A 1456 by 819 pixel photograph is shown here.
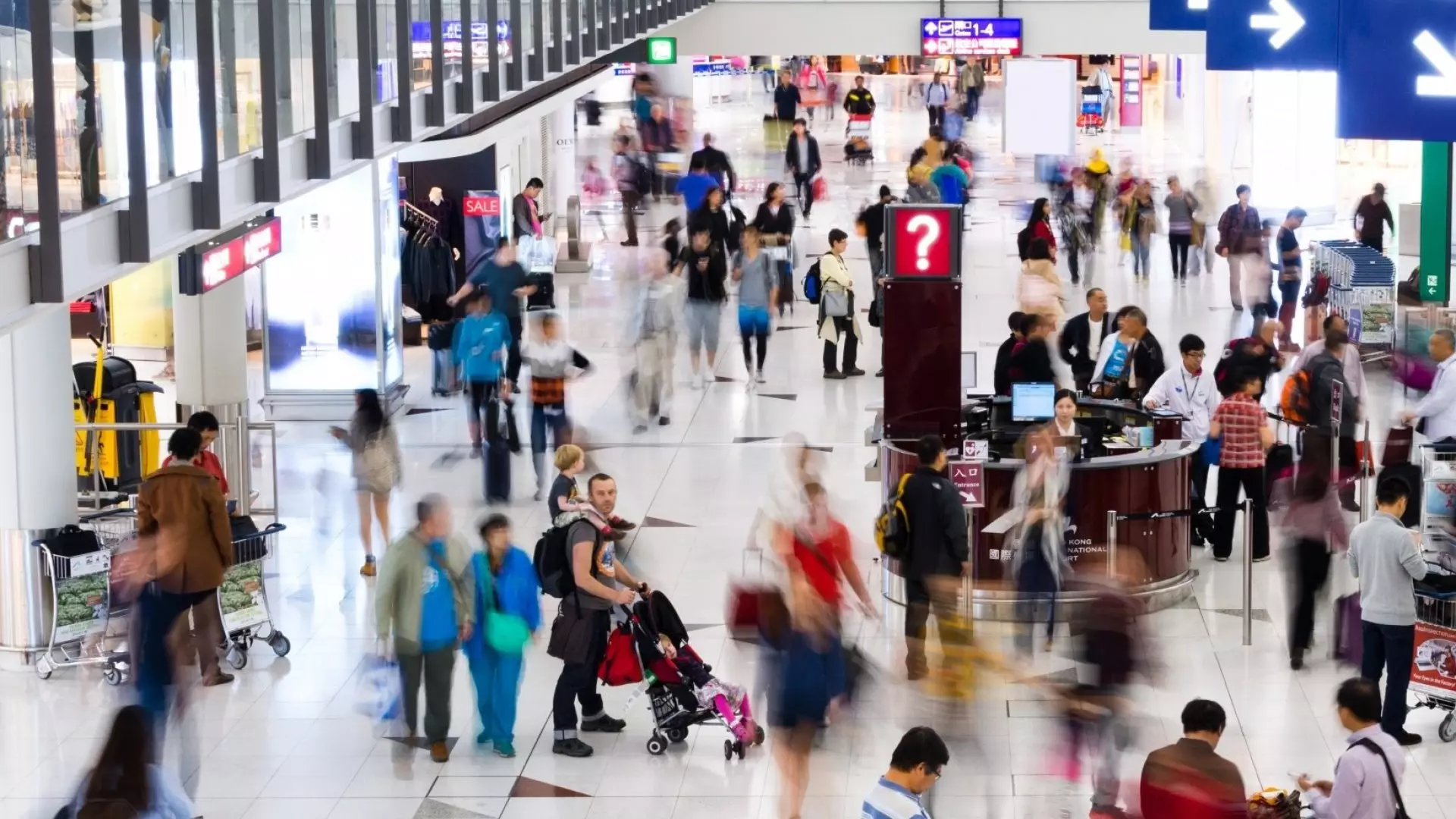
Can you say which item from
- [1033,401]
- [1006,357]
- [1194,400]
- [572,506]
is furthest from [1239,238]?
[572,506]

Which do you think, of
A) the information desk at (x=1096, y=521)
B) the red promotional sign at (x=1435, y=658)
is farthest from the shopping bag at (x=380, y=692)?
the red promotional sign at (x=1435, y=658)

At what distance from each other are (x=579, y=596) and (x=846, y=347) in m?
10.4

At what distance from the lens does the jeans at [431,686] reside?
965 centimetres

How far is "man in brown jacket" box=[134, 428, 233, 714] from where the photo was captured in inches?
392

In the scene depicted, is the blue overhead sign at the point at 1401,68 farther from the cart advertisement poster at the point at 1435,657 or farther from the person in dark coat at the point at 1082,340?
the person in dark coat at the point at 1082,340

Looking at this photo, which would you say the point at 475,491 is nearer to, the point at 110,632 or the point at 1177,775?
the point at 110,632

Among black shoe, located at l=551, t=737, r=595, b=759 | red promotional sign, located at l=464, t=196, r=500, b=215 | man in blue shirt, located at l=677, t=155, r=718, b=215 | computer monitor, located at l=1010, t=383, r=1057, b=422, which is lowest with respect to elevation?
black shoe, located at l=551, t=737, r=595, b=759

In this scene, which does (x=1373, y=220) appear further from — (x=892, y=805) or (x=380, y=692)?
(x=892, y=805)

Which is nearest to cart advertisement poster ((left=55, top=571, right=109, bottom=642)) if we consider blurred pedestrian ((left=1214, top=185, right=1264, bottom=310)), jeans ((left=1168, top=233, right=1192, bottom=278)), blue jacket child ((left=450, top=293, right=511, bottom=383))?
blue jacket child ((left=450, top=293, right=511, bottom=383))

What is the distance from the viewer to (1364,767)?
7266 mm

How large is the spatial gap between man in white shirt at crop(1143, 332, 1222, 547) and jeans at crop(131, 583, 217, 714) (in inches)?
254

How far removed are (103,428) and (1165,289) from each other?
601 inches

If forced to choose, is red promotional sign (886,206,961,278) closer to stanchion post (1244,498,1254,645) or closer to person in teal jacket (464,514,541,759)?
stanchion post (1244,498,1254,645)

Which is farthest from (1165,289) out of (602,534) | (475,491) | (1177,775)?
(1177,775)
